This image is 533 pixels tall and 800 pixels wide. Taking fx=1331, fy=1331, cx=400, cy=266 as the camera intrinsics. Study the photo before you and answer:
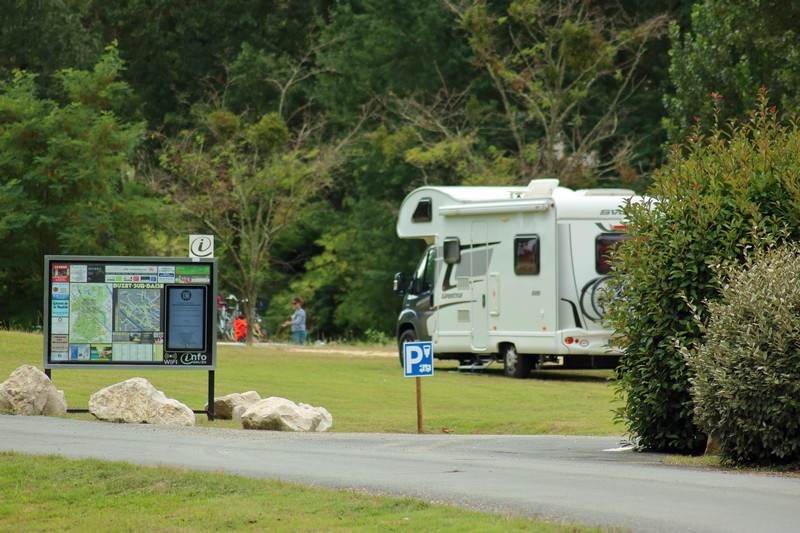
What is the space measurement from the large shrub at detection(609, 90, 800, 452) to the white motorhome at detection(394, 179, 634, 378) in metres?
9.30

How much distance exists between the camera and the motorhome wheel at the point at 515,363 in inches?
1016

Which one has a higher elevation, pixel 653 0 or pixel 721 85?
pixel 653 0

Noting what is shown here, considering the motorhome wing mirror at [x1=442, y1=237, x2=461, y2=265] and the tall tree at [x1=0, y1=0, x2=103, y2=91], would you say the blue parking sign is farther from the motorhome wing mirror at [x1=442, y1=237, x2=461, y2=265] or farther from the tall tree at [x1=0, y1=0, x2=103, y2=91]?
the tall tree at [x1=0, y1=0, x2=103, y2=91]

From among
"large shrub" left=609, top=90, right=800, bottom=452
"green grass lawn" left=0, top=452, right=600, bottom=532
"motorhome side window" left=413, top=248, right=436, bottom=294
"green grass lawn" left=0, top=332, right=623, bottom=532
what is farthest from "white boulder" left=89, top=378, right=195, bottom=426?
"motorhome side window" left=413, top=248, right=436, bottom=294

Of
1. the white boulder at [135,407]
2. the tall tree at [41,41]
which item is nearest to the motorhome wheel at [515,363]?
the white boulder at [135,407]

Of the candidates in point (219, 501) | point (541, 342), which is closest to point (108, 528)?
point (219, 501)

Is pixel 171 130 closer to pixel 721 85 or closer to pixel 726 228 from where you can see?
pixel 721 85

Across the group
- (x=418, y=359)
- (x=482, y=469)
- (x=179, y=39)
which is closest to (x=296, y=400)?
(x=418, y=359)

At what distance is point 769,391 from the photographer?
11820 millimetres

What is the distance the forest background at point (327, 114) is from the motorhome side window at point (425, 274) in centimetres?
800

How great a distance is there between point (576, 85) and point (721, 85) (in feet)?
18.4

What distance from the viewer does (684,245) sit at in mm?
13453

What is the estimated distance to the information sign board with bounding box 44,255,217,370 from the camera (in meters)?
17.3

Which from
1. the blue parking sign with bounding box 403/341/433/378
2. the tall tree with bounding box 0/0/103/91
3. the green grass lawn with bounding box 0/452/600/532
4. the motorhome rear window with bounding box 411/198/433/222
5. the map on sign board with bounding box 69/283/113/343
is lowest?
the green grass lawn with bounding box 0/452/600/532
